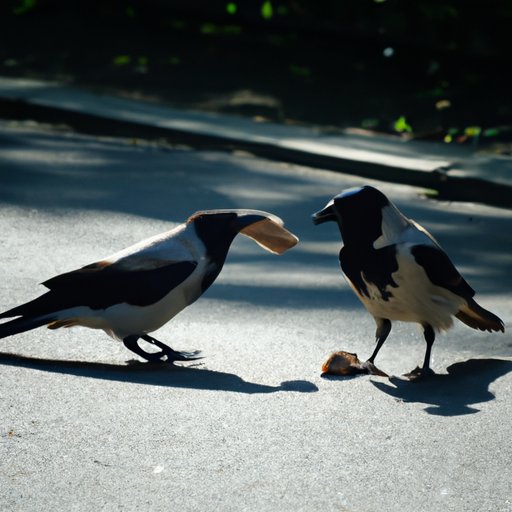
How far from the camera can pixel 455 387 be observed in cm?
536

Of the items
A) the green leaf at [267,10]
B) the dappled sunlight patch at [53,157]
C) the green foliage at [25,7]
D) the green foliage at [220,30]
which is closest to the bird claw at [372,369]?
the dappled sunlight patch at [53,157]

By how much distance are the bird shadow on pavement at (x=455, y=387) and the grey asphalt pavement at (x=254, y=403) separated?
0.04 ft

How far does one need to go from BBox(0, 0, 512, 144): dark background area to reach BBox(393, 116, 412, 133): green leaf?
0.02 meters

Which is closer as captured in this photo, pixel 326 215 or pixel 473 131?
pixel 326 215

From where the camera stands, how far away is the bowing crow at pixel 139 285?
203 inches

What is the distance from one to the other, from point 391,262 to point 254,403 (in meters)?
0.93

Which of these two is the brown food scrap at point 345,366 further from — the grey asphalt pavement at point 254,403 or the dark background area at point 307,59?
the dark background area at point 307,59

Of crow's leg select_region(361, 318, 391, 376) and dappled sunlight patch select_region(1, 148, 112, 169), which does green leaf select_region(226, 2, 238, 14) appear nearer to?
dappled sunlight patch select_region(1, 148, 112, 169)

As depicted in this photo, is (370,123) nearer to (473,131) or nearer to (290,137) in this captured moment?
(473,131)

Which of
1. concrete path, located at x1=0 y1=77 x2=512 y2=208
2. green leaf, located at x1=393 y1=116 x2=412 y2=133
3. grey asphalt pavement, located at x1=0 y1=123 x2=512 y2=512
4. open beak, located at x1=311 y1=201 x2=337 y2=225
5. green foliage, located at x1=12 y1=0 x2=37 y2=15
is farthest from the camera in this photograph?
green foliage, located at x1=12 y1=0 x2=37 y2=15

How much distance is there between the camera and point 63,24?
17.3 meters

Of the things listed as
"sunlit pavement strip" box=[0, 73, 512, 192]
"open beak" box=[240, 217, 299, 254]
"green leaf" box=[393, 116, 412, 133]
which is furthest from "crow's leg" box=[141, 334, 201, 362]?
"green leaf" box=[393, 116, 412, 133]

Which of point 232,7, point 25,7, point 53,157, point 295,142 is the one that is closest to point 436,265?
point 295,142

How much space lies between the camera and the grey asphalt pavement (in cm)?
418
